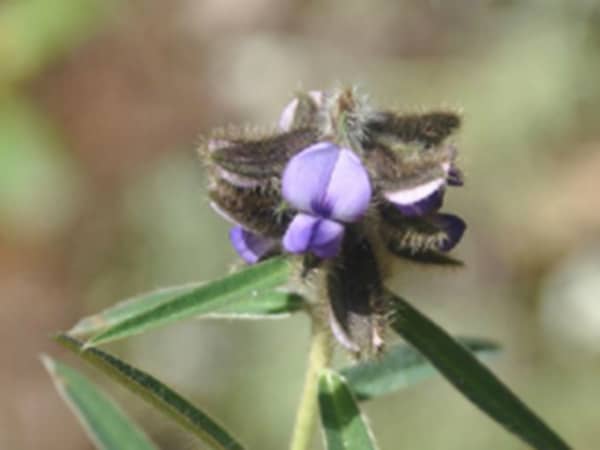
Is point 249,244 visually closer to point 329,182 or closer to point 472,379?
point 329,182

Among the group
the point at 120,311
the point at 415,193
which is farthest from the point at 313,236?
the point at 120,311

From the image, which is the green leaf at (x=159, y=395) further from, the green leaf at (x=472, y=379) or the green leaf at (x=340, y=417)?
the green leaf at (x=472, y=379)

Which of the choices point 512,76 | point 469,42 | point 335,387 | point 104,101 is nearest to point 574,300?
point 512,76

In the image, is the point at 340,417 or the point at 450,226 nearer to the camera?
the point at 450,226

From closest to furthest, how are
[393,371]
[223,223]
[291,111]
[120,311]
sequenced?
[291,111], [120,311], [393,371], [223,223]

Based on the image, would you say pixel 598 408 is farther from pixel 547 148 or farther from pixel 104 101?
pixel 104 101

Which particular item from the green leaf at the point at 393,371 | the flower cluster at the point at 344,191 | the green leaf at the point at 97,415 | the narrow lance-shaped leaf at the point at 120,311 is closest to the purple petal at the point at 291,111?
the flower cluster at the point at 344,191
